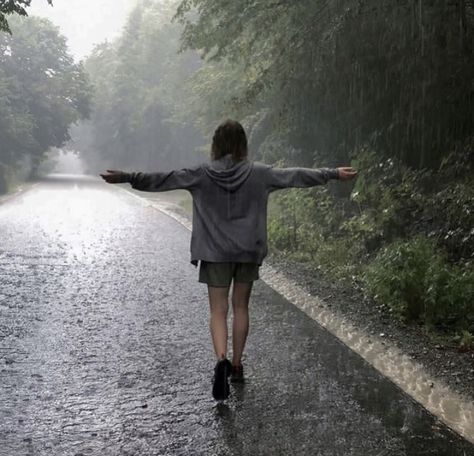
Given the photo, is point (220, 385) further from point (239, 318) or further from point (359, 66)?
point (359, 66)

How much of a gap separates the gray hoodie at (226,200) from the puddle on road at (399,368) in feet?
4.89

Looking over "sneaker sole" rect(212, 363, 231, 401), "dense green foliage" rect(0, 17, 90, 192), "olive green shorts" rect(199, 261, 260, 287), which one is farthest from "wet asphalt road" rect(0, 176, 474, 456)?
"dense green foliage" rect(0, 17, 90, 192)

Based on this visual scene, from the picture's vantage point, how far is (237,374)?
14.9ft

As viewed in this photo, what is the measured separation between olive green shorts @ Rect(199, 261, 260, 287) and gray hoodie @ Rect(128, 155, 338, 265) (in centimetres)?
9

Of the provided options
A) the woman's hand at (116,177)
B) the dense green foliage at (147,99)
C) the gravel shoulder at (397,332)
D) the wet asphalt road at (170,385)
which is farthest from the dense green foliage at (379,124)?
the dense green foliage at (147,99)

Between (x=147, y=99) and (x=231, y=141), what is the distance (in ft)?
157

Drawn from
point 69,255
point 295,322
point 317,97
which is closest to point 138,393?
point 295,322

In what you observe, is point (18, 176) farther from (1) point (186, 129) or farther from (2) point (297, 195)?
(2) point (297, 195)

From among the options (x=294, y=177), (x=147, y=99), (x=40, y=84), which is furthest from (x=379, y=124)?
(x=147, y=99)

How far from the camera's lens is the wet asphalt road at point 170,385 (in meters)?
3.44

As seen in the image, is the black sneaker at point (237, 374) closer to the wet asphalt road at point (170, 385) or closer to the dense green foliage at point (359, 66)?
the wet asphalt road at point (170, 385)

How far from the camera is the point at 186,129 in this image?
156 ft

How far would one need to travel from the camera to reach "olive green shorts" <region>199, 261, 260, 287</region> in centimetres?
426

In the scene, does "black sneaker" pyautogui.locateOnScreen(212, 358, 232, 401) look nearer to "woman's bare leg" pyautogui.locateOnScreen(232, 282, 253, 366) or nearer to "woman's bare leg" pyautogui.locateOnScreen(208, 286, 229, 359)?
"woman's bare leg" pyautogui.locateOnScreen(208, 286, 229, 359)
